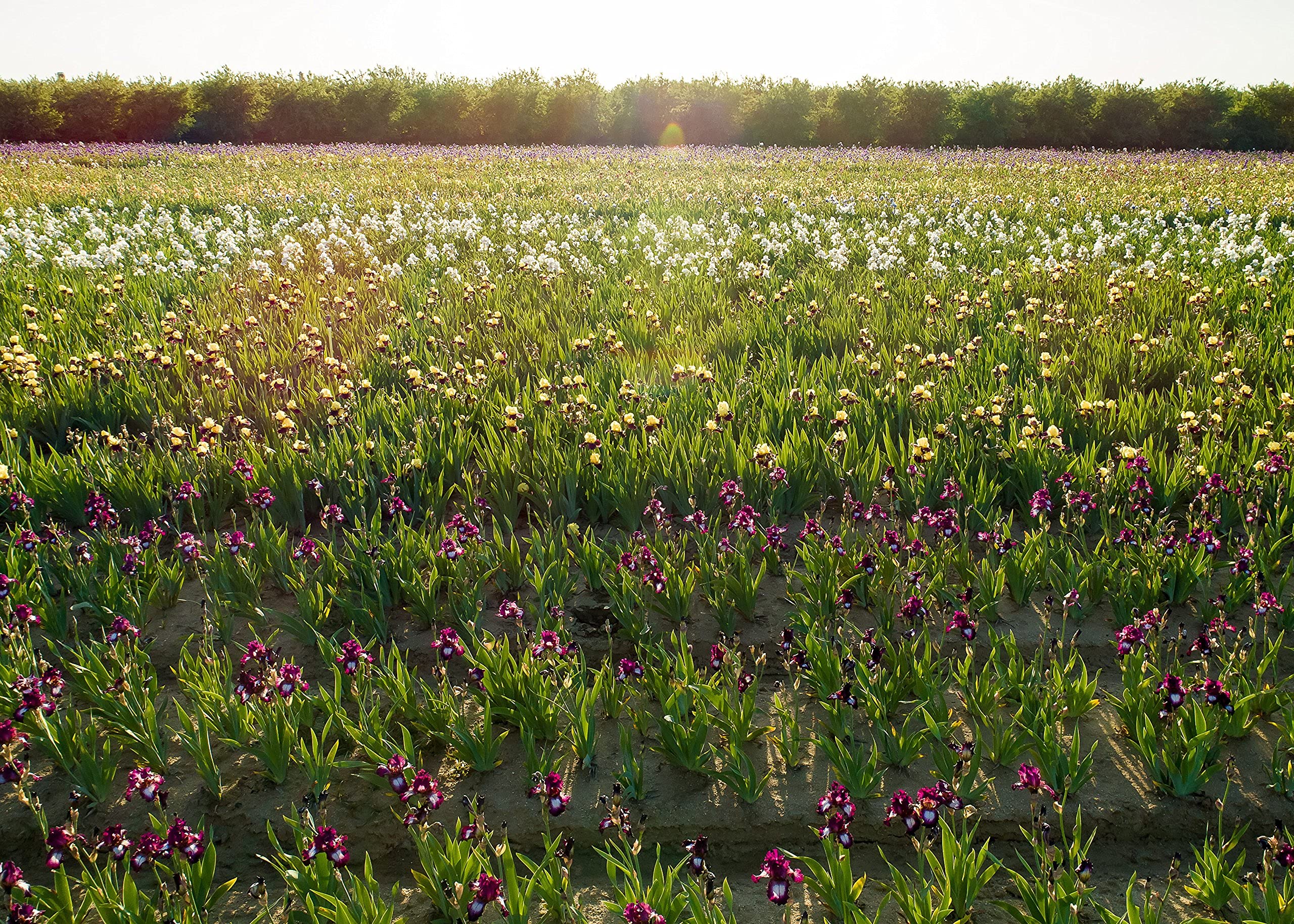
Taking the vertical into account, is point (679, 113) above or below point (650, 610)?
above

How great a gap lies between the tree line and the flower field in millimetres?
34083

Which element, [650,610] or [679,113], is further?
[679,113]

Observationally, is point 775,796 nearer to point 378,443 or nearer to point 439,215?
point 378,443

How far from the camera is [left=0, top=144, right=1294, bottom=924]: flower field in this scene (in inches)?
94.6

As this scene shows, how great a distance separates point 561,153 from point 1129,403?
25297 millimetres

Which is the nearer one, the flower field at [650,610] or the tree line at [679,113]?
the flower field at [650,610]

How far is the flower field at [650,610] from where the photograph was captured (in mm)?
2402

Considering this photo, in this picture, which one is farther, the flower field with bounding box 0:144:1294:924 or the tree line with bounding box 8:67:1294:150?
the tree line with bounding box 8:67:1294:150

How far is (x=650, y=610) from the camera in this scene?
3.69 m

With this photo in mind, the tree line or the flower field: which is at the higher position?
the tree line

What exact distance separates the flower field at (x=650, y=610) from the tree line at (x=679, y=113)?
34083 mm

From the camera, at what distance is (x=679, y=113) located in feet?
129

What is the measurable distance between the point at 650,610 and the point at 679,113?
40.0 m

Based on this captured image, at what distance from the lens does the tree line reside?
36375 mm
